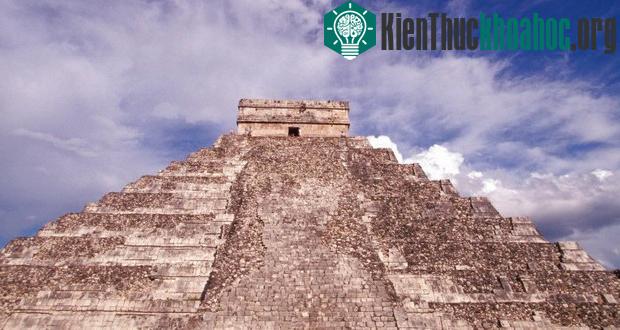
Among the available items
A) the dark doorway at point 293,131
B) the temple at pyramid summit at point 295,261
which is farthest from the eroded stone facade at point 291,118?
the temple at pyramid summit at point 295,261

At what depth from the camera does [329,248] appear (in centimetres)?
1186

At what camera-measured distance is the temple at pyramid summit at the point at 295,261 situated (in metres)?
10.2

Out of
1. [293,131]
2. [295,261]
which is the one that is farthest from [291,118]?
[295,261]

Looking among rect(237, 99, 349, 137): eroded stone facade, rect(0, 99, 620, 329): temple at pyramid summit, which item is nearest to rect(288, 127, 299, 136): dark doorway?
rect(237, 99, 349, 137): eroded stone facade

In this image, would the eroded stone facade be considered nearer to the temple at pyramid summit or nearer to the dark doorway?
the dark doorway

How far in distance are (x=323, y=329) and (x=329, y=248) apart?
2.66 m

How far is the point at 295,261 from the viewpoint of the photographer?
11.3 metres

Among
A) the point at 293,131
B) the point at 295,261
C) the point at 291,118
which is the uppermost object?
the point at 291,118

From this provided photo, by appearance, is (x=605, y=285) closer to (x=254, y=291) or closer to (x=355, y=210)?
(x=355, y=210)

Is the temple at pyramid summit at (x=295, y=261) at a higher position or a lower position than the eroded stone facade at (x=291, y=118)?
lower

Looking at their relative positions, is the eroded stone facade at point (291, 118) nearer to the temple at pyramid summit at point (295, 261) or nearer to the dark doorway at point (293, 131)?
the dark doorway at point (293, 131)

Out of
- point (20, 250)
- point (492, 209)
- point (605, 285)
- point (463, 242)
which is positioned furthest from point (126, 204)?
point (605, 285)

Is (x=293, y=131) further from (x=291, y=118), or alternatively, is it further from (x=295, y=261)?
(x=295, y=261)

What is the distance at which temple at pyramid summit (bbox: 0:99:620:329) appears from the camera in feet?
33.4
